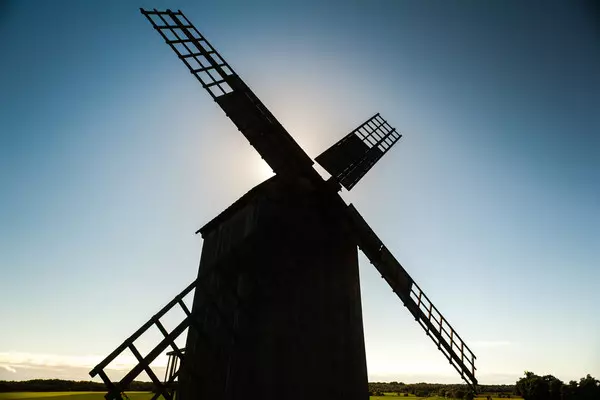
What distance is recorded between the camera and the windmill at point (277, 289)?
25.6ft

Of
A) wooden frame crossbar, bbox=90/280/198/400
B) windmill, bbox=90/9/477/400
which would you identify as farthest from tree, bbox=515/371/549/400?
wooden frame crossbar, bbox=90/280/198/400

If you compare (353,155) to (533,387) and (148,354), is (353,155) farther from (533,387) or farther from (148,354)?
(533,387)

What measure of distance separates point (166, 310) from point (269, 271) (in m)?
2.89

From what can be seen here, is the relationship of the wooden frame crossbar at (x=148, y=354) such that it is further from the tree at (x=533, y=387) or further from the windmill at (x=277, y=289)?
the tree at (x=533, y=387)

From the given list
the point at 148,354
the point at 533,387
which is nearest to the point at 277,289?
the point at 148,354

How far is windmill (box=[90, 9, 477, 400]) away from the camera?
7793 millimetres

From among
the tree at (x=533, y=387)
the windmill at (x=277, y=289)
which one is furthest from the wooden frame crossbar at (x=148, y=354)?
the tree at (x=533, y=387)

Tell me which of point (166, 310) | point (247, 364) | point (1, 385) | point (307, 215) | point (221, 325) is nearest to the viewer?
point (247, 364)

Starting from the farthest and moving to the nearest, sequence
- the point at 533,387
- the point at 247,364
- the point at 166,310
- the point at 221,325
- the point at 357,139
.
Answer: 1. the point at 533,387
2. the point at 357,139
3. the point at 221,325
4. the point at 166,310
5. the point at 247,364

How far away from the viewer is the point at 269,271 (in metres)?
8.52

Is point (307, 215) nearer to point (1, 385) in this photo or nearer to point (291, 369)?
point (291, 369)

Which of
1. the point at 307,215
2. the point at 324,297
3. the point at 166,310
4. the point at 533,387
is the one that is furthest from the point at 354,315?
the point at 533,387

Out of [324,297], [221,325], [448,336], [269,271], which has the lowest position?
[448,336]

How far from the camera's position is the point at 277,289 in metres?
8.45
